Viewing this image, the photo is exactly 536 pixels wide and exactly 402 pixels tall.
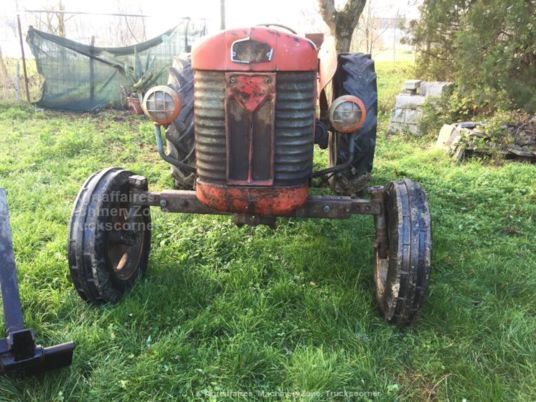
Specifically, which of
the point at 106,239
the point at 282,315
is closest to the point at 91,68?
the point at 106,239

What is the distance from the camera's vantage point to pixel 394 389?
89.4 inches

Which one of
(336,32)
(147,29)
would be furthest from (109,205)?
(147,29)

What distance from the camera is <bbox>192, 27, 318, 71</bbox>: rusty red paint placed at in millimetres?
2441

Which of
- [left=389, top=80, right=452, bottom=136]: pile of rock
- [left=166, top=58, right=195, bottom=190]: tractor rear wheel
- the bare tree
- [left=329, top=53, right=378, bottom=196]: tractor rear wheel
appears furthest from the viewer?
the bare tree

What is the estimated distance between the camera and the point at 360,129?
140 inches

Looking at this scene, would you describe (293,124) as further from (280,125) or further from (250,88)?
(250,88)

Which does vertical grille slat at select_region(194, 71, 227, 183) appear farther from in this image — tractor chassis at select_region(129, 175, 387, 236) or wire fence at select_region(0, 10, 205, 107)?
wire fence at select_region(0, 10, 205, 107)

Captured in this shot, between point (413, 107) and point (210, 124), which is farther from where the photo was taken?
point (413, 107)

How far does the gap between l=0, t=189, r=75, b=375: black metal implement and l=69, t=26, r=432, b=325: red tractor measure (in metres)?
0.37

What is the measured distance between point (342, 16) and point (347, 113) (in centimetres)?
619

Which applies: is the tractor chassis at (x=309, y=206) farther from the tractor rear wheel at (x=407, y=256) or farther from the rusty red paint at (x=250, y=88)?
the rusty red paint at (x=250, y=88)

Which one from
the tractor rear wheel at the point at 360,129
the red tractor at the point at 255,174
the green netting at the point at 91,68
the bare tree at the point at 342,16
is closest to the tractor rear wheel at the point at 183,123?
the red tractor at the point at 255,174

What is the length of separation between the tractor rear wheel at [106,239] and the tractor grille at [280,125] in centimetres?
63

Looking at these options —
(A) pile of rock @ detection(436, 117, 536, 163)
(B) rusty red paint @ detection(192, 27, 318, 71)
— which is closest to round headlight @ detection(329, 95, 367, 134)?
(B) rusty red paint @ detection(192, 27, 318, 71)
